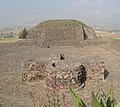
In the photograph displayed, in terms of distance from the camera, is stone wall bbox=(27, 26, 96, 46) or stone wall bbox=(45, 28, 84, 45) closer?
stone wall bbox=(27, 26, 96, 46)

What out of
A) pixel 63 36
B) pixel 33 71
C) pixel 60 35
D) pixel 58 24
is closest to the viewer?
pixel 33 71

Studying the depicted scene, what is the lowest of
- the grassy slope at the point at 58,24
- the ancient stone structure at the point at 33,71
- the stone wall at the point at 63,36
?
the stone wall at the point at 63,36

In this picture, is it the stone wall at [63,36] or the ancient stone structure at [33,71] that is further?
the stone wall at [63,36]

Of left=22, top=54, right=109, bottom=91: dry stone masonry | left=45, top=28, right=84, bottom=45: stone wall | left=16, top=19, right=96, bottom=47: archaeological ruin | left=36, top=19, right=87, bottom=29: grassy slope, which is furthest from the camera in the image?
left=36, top=19, right=87, bottom=29: grassy slope

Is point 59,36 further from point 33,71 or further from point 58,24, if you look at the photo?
point 33,71

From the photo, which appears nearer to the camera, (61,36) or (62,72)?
(62,72)

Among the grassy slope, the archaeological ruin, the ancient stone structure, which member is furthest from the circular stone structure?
the ancient stone structure

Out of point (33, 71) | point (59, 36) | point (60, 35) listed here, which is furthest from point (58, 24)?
point (33, 71)

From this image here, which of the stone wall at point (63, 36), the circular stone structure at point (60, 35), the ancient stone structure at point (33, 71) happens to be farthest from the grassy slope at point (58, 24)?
the ancient stone structure at point (33, 71)

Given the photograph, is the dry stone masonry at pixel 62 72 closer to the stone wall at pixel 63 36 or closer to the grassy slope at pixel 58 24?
the stone wall at pixel 63 36

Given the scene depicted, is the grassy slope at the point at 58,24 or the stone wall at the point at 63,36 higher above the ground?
the grassy slope at the point at 58,24

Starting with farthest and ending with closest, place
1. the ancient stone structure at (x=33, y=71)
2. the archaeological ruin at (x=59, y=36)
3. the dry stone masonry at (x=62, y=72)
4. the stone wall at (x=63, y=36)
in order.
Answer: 1. the stone wall at (x=63, y=36)
2. the archaeological ruin at (x=59, y=36)
3. the ancient stone structure at (x=33, y=71)
4. the dry stone masonry at (x=62, y=72)

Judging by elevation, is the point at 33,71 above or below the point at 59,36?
above

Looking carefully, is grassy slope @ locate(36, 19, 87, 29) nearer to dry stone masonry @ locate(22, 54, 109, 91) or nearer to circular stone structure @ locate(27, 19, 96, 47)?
circular stone structure @ locate(27, 19, 96, 47)
